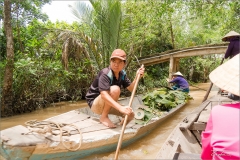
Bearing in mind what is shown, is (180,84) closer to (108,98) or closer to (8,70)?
(108,98)

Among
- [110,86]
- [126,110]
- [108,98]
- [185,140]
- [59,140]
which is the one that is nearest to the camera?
[185,140]

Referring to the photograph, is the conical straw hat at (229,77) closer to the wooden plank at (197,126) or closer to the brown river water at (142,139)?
the wooden plank at (197,126)

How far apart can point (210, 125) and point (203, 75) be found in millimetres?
18328

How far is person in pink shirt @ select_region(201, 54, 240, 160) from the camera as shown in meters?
1.03

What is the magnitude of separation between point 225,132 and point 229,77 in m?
0.30

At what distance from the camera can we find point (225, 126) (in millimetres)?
1045

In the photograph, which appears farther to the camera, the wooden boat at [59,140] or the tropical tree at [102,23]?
the tropical tree at [102,23]

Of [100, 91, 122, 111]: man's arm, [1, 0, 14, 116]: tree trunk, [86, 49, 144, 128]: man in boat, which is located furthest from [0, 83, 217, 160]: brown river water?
[100, 91, 122, 111]: man's arm

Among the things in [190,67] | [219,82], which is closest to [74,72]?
[219,82]

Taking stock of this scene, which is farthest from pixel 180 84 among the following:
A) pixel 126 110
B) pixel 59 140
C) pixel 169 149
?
pixel 169 149

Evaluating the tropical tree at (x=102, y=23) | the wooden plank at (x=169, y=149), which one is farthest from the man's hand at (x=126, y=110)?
the tropical tree at (x=102, y=23)

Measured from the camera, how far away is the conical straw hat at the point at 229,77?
1.12m

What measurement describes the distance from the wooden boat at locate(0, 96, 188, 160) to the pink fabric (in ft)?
6.23

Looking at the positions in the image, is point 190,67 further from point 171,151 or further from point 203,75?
point 171,151
